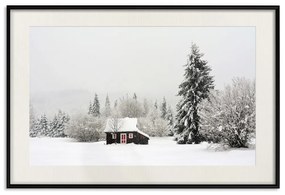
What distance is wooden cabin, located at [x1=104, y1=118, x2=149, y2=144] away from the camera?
1590mm

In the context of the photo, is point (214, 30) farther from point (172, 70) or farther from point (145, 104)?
point (145, 104)

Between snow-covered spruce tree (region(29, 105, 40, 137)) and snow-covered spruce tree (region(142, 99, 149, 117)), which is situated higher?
snow-covered spruce tree (region(142, 99, 149, 117))

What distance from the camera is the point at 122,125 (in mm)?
1592

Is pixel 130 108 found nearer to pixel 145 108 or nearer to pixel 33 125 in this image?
pixel 145 108

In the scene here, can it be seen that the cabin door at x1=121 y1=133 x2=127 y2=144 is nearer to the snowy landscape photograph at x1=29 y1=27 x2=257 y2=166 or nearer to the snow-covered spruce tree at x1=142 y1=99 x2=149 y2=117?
the snowy landscape photograph at x1=29 y1=27 x2=257 y2=166

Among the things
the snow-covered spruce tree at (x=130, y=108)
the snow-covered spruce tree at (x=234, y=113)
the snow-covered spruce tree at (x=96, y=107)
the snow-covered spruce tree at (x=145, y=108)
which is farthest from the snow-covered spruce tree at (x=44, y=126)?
the snow-covered spruce tree at (x=234, y=113)

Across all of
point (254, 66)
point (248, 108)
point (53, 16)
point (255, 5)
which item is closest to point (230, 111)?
point (248, 108)

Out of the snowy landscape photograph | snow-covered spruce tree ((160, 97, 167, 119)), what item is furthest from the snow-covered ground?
snow-covered spruce tree ((160, 97, 167, 119))

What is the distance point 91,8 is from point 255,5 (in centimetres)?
79

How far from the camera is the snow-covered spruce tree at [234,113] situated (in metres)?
1.59

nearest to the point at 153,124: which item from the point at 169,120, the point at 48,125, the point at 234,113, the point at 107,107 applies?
the point at 169,120

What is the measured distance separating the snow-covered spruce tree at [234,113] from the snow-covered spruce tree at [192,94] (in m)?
0.04

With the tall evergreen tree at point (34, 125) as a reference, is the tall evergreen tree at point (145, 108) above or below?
above

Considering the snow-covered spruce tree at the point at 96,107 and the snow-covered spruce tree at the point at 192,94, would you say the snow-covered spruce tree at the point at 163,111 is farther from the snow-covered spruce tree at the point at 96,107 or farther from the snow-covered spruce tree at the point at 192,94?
the snow-covered spruce tree at the point at 96,107
